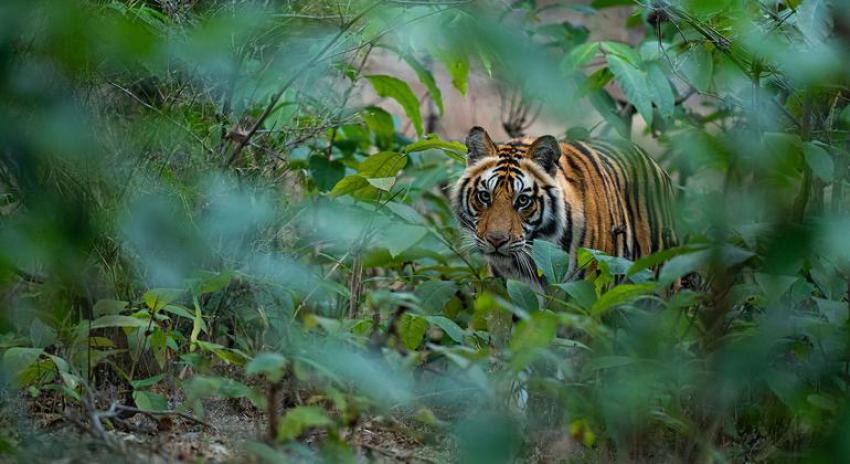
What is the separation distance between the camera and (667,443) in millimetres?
2748

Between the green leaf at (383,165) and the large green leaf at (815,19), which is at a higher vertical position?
the large green leaf at (815,19)

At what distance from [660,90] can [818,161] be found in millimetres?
2654

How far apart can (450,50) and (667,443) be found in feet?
6.94

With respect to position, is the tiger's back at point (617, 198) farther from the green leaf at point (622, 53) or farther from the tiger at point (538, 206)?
the green leaf at point (622, 53)

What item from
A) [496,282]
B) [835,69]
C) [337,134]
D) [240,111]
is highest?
[835,69]

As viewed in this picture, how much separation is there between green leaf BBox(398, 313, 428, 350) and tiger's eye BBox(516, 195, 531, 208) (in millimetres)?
1475

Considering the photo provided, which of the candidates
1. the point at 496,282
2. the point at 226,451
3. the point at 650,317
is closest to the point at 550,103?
the point at 650,317

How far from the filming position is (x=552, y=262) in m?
3.04

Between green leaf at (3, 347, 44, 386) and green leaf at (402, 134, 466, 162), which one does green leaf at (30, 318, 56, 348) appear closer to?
green leaf at (3, 347, 44, 386)

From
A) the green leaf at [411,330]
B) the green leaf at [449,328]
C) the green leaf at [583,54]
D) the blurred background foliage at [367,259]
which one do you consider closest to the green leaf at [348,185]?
the blurred background foliage at [367,259]

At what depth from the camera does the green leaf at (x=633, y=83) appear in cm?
497

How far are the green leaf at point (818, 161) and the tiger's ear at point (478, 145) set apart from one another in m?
2.39

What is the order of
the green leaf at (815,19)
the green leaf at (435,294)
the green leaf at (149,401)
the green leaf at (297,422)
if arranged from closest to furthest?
the green leaf at (297,422) → the green leaf at (815,19) → the green leaf at (149,401) → the green leaf at (435,294)

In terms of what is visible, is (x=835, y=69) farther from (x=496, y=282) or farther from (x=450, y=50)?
(x=496, y=282)
